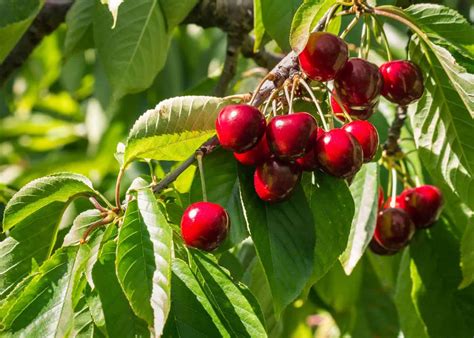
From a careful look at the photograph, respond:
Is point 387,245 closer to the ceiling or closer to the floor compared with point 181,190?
closer to the floor

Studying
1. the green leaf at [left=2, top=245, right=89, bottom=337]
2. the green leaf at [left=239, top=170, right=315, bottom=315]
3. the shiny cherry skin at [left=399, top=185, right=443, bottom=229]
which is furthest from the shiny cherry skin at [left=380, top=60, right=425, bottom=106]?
the green leaf at [left=2, top=245, right=89, bottom=337]

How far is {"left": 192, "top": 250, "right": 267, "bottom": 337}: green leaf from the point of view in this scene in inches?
54.1

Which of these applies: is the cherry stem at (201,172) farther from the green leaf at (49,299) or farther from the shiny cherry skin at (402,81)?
the shiny cherry skin at (402,81)

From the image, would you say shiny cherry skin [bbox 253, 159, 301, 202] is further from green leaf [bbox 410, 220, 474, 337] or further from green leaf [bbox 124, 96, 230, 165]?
green leaf [bbox 410, 220, 474, 337]

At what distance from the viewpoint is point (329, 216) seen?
152 centimetres

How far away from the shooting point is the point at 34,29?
258 cm

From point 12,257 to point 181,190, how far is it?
0.30m

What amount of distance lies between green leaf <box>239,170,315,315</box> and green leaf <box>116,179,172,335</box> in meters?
0.17

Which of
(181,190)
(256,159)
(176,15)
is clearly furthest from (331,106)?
(176,15)

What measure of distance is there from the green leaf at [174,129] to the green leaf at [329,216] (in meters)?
0.20

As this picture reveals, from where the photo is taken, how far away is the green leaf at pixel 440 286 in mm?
2025

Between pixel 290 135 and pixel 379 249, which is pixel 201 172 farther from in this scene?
pixel 379 249

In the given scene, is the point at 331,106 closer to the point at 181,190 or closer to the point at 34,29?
the point at 181,190

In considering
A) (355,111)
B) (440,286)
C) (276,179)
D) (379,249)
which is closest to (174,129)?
(276,179)
